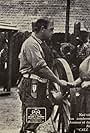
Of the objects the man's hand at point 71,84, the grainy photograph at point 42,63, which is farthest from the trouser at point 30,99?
the man's hand at point 71,84

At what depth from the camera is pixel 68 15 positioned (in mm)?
4117

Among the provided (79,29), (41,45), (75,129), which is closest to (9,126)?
(75,129)

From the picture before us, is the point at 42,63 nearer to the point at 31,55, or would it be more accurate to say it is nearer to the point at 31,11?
the point at 31,55

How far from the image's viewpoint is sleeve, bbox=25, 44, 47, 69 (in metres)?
4.07

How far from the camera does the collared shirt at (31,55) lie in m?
4.07

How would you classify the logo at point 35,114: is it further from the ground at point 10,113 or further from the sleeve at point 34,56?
the sleeve at point 34,56

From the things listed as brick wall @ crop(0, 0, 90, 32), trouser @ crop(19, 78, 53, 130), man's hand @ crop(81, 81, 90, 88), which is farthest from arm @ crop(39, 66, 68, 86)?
brick wall @ crop(0, 0, 90, 32)

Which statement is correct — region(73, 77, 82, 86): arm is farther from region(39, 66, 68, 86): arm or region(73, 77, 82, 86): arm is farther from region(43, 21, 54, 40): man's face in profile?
region(43, 21, 54, 40): man's face in profile

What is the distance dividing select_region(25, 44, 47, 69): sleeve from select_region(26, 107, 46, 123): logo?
0.61m

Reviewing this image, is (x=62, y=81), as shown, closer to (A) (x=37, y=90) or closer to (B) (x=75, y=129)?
(A) (x=37, y=90)

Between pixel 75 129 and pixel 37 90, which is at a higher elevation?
pixel 37 90

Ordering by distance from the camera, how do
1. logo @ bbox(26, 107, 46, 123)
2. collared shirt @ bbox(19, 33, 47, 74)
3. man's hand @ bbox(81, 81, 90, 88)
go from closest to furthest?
collared shirt @ bbox(19, 33, 47, 74) < logo @ bbox(26, 107, 46, 123) < man's hand @ bbox(81, 81, 90, 88)

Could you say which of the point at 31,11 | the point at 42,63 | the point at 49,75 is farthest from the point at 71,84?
the point at 31,11

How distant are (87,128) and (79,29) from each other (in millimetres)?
1444
